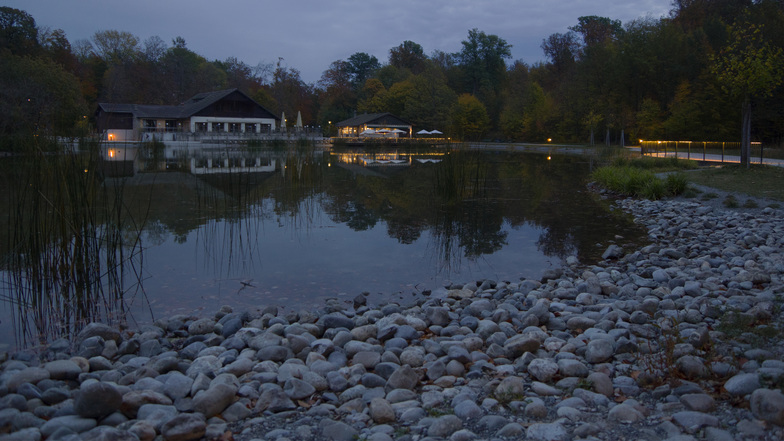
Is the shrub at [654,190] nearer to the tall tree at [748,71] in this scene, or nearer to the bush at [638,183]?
the bush at [638,183]

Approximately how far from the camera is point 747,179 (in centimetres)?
1205

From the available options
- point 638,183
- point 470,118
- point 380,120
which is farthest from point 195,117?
point 638,183

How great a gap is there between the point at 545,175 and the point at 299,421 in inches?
669

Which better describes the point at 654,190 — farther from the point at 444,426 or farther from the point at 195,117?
the point at 195,117

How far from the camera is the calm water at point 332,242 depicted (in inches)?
218

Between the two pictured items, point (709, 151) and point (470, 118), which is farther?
point (470, 118)

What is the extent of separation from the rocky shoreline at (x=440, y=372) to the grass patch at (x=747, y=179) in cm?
622

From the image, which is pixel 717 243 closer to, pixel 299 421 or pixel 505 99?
pixel 299 421

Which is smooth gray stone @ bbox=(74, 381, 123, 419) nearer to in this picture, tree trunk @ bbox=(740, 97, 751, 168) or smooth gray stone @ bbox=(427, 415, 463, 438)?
smooth gray stone @ bbox=(427, 415, 463, 438)

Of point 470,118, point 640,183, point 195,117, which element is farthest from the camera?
point 470,118

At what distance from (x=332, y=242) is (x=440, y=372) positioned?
15.6 ft

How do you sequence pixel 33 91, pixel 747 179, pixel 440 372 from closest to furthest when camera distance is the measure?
pixel 440 372 < pixel 747 179 < pixel 33 91

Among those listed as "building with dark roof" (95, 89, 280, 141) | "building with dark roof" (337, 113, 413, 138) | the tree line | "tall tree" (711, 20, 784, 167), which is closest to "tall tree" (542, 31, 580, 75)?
the tree line

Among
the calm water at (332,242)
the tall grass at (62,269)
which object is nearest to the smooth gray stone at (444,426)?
the calm water at (332,242)
